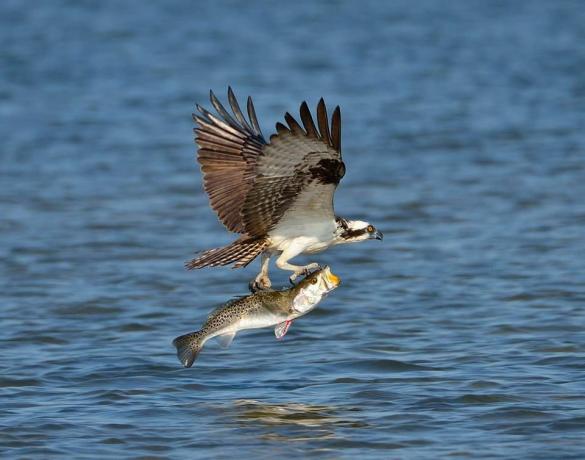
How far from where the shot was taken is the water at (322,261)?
678 centimetres

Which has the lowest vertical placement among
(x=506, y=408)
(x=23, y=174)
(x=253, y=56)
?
(x=506, y=408)

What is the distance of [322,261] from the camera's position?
Answer: 1059 cm

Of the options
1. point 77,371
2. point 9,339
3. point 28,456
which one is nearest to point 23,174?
point 9,339

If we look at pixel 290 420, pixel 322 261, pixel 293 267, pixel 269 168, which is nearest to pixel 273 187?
pixel 269 168

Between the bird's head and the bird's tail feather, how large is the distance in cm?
42

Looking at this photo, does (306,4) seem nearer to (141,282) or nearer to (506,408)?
(141,282)

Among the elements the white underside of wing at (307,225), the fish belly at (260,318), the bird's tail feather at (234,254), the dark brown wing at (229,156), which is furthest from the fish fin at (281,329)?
the dark brown wing at (229,156)

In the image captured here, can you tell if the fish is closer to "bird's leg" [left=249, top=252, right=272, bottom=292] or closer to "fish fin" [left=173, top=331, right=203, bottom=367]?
"fish fin" [left=173, top=331, right=203, bottom=367]

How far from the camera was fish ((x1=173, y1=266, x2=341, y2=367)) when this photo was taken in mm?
6645

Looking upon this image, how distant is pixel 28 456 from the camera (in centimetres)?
636

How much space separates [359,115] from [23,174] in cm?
466

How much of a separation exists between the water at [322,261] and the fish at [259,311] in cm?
39

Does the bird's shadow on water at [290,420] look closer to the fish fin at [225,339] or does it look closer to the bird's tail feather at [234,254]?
the fish fin at [225,339]

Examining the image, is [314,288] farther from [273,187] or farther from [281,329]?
[273,187]
